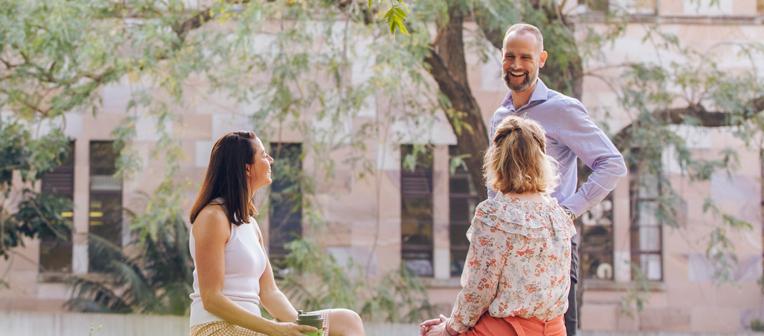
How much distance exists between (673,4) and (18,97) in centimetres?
900

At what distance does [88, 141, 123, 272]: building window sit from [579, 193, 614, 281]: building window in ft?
20.4

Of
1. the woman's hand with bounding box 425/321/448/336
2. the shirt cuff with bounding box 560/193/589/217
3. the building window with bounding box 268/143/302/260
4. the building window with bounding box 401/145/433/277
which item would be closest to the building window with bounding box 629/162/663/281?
the building window with bounding box 401/145/433/277

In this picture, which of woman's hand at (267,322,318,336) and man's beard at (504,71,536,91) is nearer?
woman's hand at (267,322,318,336)

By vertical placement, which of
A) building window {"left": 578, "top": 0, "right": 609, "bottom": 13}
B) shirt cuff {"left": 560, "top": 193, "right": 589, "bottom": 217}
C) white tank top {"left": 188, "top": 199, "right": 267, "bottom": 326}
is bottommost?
white tank top {"left": 188, "top": 199, "right": 267, "bottom": 326}

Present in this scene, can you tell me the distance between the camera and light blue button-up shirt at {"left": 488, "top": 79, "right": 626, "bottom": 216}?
5.29 m

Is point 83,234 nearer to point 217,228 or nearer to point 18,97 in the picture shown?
point 18,97

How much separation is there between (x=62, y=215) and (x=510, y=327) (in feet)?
49.4

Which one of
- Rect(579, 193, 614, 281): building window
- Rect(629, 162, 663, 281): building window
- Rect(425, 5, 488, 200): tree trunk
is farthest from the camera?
Rect(629, 162, 663, 281): building window

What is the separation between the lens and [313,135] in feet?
45.1

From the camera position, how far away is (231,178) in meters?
5.30

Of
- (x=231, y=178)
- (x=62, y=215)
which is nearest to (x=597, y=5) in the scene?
(x=62, y=215)

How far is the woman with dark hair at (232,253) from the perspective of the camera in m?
5.14

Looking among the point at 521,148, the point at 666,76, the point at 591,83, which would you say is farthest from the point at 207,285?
the point at 591,83

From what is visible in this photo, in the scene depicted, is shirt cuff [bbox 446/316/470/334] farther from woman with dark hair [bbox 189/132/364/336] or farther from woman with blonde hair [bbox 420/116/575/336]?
woman with dark hair [bbox 189/132/364/336]
